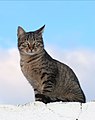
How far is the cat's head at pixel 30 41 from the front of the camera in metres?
8.05

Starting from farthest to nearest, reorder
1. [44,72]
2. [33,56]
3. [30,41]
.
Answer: [33,56] → [30,41] → [44,72]

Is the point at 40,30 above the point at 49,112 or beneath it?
above

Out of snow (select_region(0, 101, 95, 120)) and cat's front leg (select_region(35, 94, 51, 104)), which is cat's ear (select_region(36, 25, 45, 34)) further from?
snow (select_region(0, 101, 95, 120))

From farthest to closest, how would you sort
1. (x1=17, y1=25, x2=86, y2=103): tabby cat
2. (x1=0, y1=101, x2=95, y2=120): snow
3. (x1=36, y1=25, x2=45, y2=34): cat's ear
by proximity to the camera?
(x1=36, y1=25, x2=45, y2=34): cat's ear < (x1=17, y1=25, x2=86, y2=103): tabby cat < (x1=0, y1=101, x2=95, y2=120): snow

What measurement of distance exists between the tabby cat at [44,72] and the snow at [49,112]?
6.82 feet

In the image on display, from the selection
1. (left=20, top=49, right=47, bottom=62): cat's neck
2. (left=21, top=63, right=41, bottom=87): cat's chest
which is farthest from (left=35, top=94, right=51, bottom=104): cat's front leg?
(left=20, top=49, right=47, bottom=62): cat's neck

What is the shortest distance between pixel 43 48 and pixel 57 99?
1.37m

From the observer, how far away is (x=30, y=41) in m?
8.06

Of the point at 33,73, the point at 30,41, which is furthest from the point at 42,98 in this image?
the point at 30,41

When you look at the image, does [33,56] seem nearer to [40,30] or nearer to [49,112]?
[40,30]

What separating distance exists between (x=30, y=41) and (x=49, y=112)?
3.30 metres

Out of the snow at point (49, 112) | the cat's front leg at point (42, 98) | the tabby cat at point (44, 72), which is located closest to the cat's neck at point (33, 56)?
the tabby cat at point (44, 72)

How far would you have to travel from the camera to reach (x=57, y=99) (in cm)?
733

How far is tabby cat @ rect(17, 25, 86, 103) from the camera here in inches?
300
